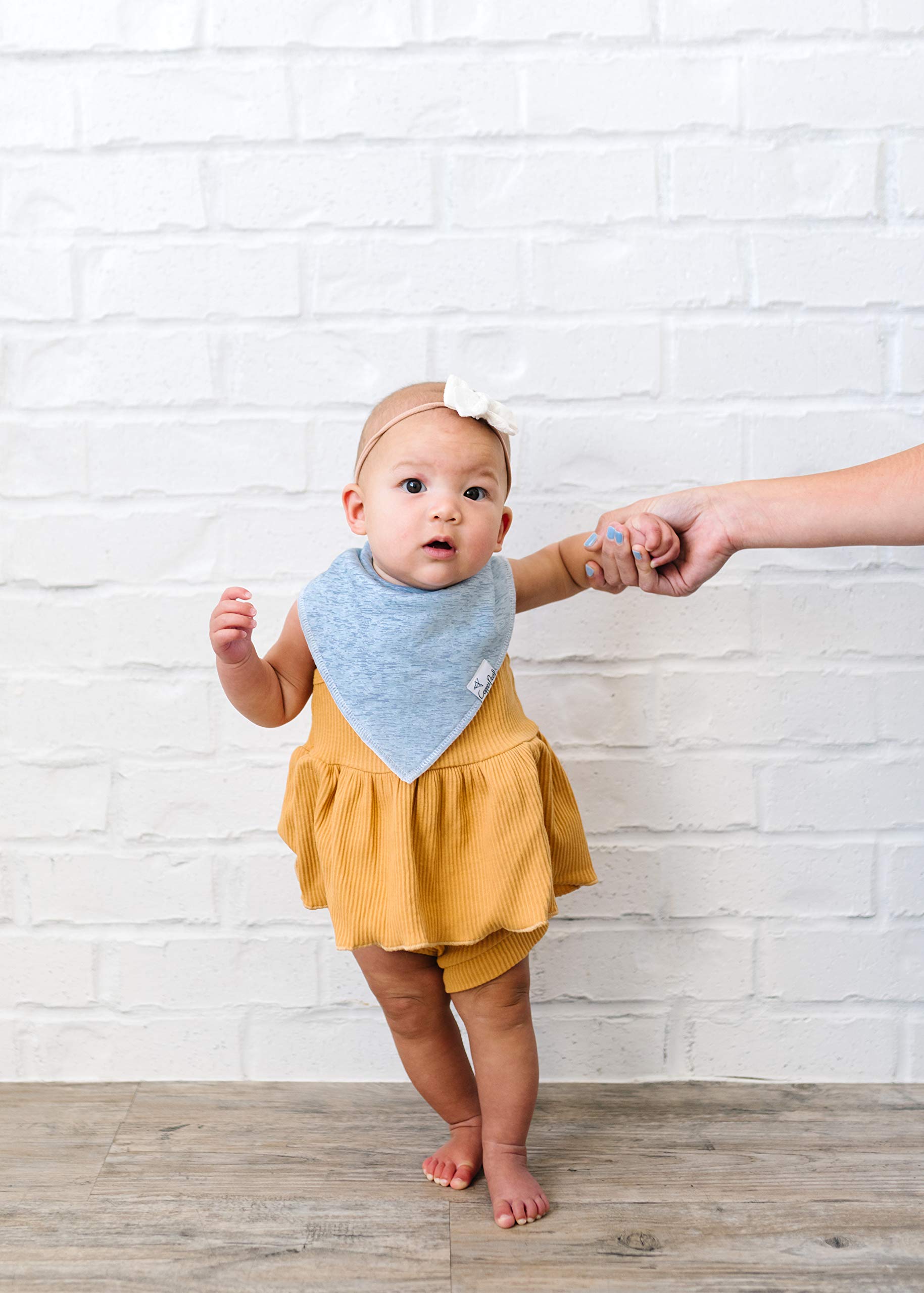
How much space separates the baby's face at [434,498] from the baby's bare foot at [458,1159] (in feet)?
2.17

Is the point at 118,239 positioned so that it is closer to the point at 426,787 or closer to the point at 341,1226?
the point at 426,787

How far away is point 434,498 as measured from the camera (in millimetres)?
1104

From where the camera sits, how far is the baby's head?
3.61 feet

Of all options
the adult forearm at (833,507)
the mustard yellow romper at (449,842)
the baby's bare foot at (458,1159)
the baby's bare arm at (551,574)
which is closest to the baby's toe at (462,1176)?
the baby's bare foot at (458,1159)

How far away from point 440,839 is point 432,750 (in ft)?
0.33

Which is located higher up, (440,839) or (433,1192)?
(440,839)

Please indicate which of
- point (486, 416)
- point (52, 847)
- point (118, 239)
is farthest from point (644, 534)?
point (52, 847)

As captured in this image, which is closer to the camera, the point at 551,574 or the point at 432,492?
the point at 432,492

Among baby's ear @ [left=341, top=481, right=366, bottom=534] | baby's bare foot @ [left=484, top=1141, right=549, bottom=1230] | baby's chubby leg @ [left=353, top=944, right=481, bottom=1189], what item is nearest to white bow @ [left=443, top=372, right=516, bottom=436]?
baby's ear @ [left=341, top=481, right=366, bottom=534]

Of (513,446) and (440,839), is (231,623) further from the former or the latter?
(513,446)

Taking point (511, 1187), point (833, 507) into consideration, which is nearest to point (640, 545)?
point (833, 507)

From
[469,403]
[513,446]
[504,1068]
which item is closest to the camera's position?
[469,403]

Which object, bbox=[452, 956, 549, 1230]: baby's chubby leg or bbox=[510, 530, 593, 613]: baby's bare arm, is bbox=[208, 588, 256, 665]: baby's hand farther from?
bbox=[452, 956, 549, 1230]: baby's chubby leg

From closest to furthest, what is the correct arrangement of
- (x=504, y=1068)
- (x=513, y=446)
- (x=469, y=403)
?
(x=469, y=403) < (x=504, y=1068) < (x=513, y=446)
